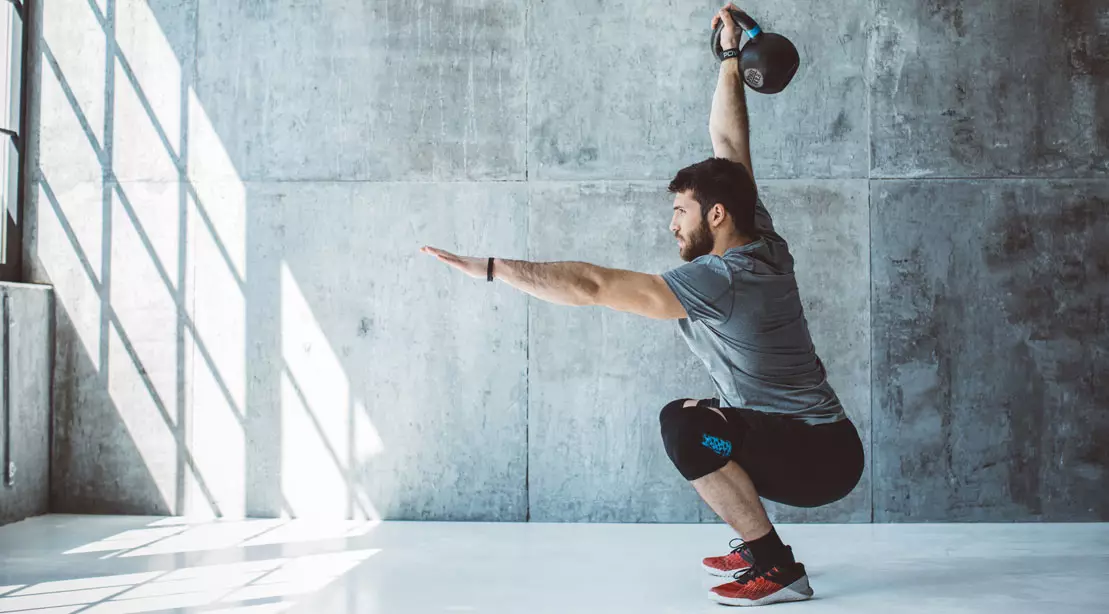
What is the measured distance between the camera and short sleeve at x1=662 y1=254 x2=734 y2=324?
258cm

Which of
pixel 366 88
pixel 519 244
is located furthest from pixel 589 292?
pixel 366 88

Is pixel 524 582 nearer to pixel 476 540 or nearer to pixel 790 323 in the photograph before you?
pixel 476 540

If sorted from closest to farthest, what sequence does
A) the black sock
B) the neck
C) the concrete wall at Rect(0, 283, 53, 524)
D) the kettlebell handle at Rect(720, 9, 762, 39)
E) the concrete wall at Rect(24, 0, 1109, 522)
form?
the black sock
the neck
the kettlebell handle at Rect(720, 9, 762, 39)
the concrete wall at Rect(0, 283, 53, 524)
the concrete wall at Rect(24, 0, 1109, 522)

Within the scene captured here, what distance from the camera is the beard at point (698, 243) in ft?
9.16

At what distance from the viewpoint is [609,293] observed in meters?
2.53

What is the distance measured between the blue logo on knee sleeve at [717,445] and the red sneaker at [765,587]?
1.18 ft

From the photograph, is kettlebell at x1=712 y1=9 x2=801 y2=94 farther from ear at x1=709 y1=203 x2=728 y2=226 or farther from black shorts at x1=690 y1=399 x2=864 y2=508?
black shorts at x1=690 y1=399 x2=864 y2=508

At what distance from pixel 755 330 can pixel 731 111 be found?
955mm

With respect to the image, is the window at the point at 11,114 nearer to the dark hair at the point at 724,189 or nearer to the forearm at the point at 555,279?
the forearm at the point at 555,279

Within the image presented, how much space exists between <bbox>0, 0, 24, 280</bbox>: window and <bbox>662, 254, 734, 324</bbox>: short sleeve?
3.28 m

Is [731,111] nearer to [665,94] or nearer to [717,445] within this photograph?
[665,94]

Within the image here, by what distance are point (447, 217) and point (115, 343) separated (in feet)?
5.38

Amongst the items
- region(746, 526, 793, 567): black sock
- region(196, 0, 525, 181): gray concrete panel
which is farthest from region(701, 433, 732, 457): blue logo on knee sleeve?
region(196, 0, 525, 181): gray concrete panel

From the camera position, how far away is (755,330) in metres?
2.64
